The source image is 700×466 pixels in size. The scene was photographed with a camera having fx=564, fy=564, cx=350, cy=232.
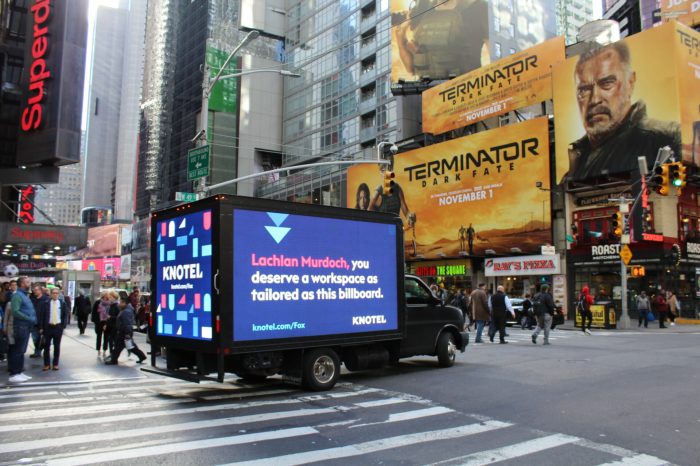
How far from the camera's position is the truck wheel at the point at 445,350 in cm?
1195

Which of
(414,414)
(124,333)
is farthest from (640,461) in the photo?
(124,333)

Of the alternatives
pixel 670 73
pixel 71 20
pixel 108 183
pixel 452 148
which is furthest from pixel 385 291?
pixel 108 183

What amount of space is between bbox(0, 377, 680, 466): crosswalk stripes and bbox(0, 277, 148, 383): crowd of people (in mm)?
1798

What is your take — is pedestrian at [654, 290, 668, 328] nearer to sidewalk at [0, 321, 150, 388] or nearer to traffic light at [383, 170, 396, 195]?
traffic light at [383, 170, 396, 195]

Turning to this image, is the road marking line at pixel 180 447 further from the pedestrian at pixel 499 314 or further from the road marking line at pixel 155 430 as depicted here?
the pedestrian at pixel 499 314

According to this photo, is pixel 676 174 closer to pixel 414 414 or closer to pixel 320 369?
pixel 320 369

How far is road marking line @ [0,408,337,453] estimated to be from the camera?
6.10m

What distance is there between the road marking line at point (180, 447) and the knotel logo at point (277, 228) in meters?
3.25

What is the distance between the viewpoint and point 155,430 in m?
6.77

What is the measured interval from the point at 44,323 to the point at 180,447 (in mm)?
7709

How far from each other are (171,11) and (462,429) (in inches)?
4348

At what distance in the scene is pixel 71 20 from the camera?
2083 centimetres

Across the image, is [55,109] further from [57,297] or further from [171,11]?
[171,11]

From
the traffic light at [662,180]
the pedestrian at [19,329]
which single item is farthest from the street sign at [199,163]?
the traffic light at [662,180]
